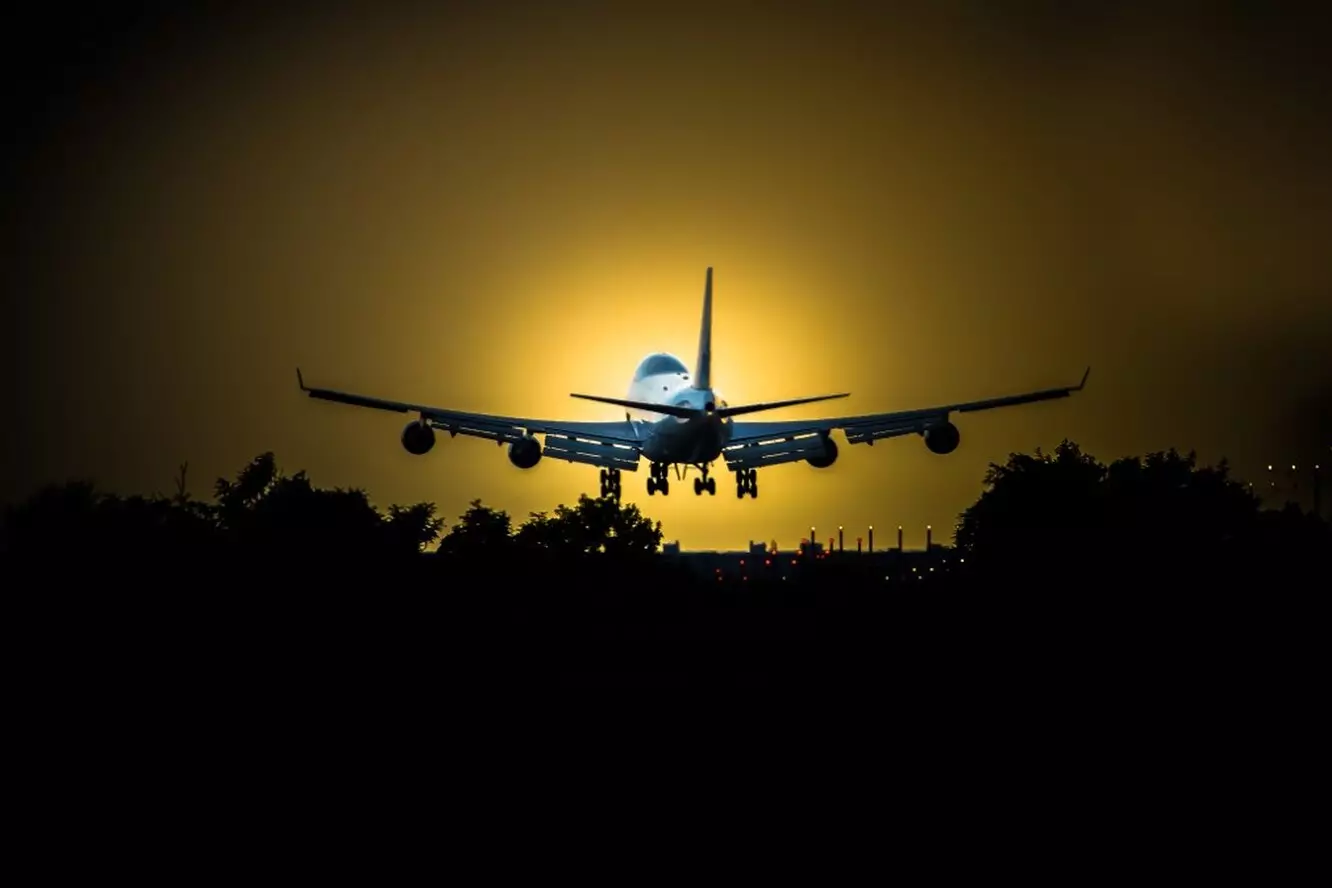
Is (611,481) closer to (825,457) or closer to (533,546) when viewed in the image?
(825,457)

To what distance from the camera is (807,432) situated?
142375 mm

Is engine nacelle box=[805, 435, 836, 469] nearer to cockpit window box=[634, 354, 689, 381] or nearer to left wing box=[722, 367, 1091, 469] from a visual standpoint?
left wing box=[722, 367, 1091, 469]

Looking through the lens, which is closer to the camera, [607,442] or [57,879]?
[57,879]

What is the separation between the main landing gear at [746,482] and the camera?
14362 cm

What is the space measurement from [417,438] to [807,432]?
19.5 m

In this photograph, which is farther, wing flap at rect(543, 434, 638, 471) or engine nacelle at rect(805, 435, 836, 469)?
wing flap at rect(543, 434, 638, 471)

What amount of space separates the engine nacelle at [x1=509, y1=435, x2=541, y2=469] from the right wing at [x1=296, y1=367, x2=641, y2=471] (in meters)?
1.97

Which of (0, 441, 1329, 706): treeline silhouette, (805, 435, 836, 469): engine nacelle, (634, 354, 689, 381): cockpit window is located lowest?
(0, 441, 1329, 706): treeline silhouette

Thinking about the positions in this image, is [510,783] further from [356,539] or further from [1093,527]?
[1093,527]

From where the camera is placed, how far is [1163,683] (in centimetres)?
12688

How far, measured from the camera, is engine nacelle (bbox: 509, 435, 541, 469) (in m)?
137

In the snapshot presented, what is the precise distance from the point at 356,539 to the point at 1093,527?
45182 millimetres

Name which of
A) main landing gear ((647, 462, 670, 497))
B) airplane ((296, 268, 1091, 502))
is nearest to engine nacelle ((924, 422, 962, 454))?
airplane ((296, 268, 1091, 502))

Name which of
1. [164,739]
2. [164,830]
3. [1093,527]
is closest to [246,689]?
[164,739]
